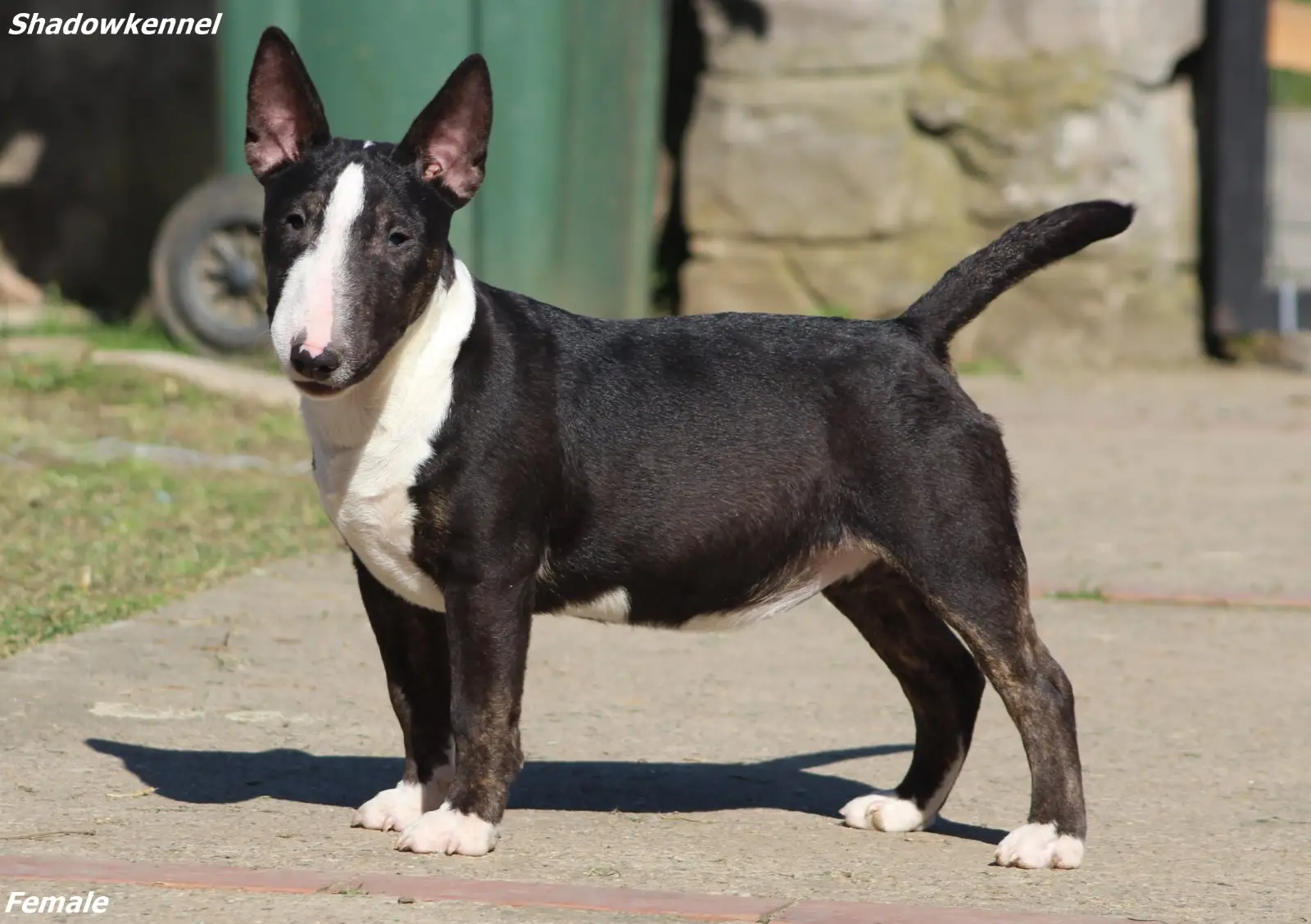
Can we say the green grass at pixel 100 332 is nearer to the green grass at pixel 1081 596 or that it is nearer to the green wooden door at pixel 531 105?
the green wooden door at pixel 531 105

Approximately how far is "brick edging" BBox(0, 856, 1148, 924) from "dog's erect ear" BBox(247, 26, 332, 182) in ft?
4.60

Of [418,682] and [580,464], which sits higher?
[580,464]

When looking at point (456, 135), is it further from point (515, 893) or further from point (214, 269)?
point (214, 269)

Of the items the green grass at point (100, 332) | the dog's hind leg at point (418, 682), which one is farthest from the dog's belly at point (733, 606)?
the green grass at point (100, 332)

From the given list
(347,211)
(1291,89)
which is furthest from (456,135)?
(1291,89)

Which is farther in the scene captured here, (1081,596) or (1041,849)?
(1081,596)

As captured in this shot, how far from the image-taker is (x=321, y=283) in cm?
381

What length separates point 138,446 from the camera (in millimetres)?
8109

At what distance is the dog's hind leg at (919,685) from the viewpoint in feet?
14.3

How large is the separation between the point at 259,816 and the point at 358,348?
1.05 metres

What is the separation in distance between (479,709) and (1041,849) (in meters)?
1.15

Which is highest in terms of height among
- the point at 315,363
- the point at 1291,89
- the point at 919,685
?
the point at 1291,89

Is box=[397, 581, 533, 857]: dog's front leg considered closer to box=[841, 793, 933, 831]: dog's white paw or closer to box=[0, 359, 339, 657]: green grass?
box=[841, 793, 933, 831]: dog's white paw

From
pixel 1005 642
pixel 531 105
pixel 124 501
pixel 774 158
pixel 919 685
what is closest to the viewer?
pixel 1005 642
